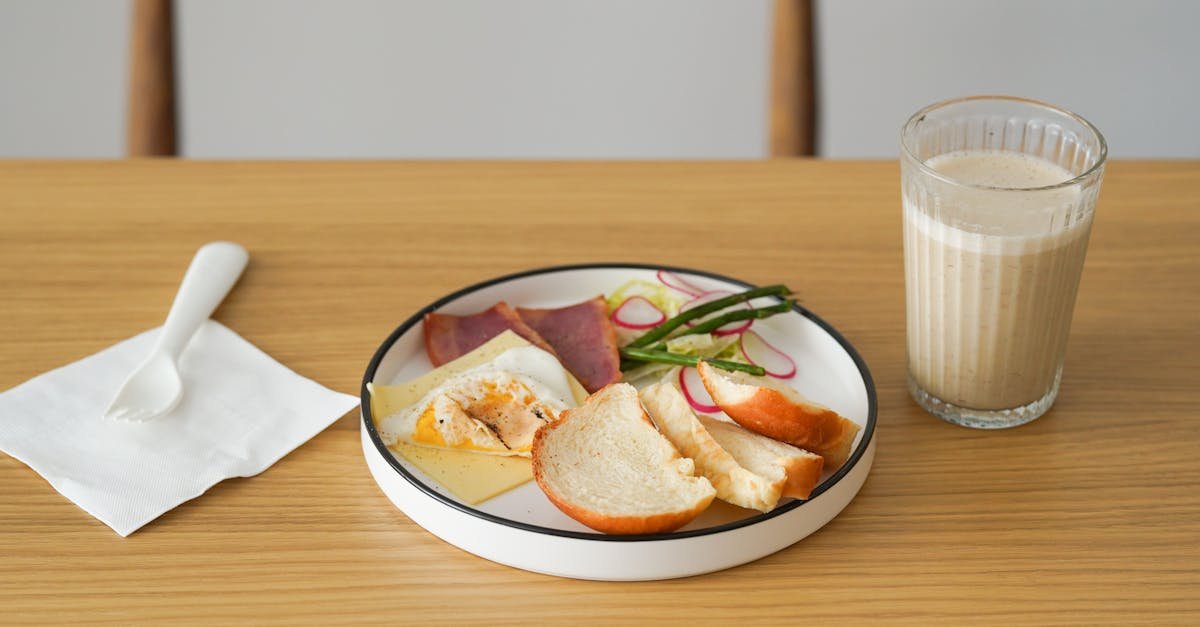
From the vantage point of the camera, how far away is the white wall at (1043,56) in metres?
3.34

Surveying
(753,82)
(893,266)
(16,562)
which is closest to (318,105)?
(753,82)

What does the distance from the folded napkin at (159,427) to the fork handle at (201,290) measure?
26 millimetres

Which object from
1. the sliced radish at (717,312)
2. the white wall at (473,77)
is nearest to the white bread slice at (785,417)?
the sliced radish at (717,312)

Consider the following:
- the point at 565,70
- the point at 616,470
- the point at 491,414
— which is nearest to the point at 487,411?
the point at 491,414

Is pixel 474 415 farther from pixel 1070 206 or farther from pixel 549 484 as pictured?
pixel 1070 206

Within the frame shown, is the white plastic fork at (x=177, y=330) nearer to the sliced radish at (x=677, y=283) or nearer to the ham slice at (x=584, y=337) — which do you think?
the ham slice at (x=584, y=337)

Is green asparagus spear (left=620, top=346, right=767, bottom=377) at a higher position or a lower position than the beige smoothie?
lower

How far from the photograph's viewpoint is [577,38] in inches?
131

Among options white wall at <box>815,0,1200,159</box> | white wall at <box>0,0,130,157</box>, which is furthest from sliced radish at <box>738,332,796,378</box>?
white wall at <box>0,0,130,157</box>

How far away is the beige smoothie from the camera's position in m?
1.21

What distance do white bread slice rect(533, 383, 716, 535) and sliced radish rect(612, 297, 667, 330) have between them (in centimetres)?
24

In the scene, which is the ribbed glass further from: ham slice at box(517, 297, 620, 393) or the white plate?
ham slice at box(517, 297, 620, 393)

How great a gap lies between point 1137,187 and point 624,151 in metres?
1.84

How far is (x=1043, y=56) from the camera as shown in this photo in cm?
335
